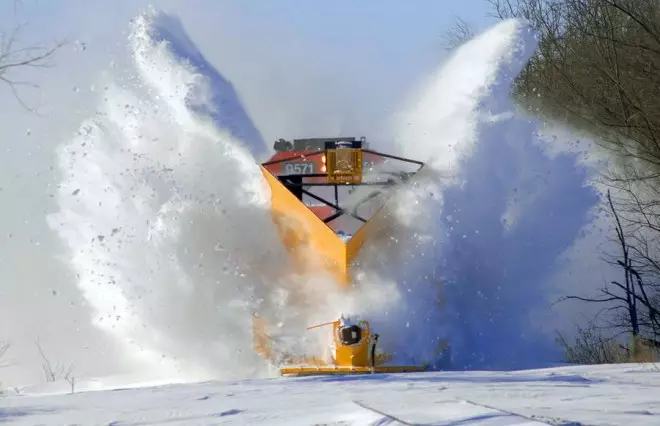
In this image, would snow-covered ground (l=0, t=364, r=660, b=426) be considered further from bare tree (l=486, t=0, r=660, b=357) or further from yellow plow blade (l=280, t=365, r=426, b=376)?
bare tree (l=486, t=0, r=660, b=357)

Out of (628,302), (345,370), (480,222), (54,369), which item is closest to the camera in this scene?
(345,370)

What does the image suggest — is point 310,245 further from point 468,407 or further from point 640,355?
point 468,407

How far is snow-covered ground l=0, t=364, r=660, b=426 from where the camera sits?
4988 millimetres

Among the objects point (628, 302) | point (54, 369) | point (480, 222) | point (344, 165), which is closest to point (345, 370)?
point (480, 222)

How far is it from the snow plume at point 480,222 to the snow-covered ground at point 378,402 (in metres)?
2.53

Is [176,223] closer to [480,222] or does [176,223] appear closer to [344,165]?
[344,165]

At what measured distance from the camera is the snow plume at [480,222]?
10094 millimetres

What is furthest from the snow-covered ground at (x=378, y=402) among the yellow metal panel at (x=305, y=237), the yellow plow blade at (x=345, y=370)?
the yellow metal panel at (x=305, y=237)

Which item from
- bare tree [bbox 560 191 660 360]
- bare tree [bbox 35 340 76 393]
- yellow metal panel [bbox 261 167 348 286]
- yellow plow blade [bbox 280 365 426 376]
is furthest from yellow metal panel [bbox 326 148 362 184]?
bare tree [bbox 35 340 76 393]

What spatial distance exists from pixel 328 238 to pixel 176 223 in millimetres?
2168

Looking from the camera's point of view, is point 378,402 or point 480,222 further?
point 480,222

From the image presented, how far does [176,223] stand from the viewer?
11086mm

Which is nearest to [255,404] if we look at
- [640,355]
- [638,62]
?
[640,355]

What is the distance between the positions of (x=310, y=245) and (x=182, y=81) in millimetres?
4470
